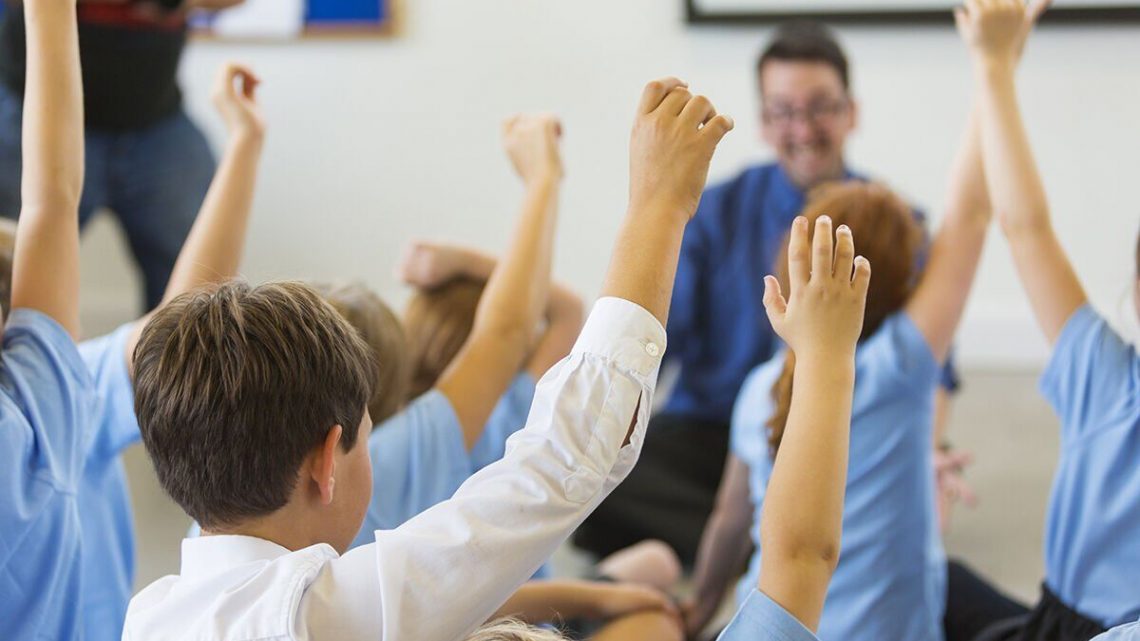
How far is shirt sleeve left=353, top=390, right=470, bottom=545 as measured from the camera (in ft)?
4.18

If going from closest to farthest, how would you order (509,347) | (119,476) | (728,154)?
(509,347), (119,476), (728,154)

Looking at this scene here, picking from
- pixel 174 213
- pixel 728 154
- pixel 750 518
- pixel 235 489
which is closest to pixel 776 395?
pixel 750 518

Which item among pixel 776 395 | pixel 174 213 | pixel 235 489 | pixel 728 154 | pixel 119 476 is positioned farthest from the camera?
pixel 728 154

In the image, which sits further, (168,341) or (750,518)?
(750,518)

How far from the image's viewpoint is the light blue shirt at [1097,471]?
1.27 meters

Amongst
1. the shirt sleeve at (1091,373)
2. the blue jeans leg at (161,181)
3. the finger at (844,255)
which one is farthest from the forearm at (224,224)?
the blue jeans leg at (161,181)

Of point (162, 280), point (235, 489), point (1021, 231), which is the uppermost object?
point (1021, 231)

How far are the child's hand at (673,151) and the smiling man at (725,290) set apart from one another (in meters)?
1.52

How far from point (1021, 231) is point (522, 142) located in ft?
1.74

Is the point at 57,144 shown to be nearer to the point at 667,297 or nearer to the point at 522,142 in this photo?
the point at 522,142

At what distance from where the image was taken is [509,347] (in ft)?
4.31

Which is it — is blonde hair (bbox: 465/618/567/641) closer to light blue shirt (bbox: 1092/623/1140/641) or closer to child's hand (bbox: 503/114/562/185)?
light blue shirt (bbox: 1092/623/1140/641)

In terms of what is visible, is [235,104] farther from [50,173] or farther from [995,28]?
[995,28]

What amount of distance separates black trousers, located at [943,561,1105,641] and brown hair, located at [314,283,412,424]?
0.73 meters
